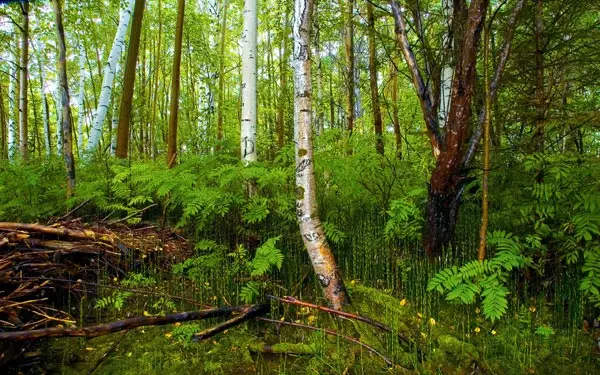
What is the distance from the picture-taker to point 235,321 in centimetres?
247

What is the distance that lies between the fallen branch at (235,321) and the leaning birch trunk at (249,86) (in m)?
2.46

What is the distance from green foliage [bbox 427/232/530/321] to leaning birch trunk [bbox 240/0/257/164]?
10.0ft

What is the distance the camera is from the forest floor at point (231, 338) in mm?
2305

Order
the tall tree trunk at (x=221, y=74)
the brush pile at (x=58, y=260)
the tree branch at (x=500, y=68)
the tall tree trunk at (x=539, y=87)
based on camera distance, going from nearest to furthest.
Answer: the brush pile at (x=58, y=260), the tree branch at (x=500, y=68), the tall tree trunk at (x=539, y=87), the tall tree trunk at (x=221, y=74)

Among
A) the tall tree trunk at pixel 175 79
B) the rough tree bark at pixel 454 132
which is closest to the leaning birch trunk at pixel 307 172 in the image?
the rough tree bark at pixel 454 132

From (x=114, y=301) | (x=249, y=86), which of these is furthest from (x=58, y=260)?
(x=249, y=86)

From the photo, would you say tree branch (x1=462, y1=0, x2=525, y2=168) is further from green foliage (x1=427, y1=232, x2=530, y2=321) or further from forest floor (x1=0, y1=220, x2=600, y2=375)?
forest floor (x1=0, y1=220, x2=600, y2=375)

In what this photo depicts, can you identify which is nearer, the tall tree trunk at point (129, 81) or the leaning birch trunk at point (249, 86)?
the leaning birch trunk at point (249, 86)

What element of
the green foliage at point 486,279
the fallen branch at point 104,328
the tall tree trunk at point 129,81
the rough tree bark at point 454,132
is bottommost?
the fallen branch at point 104,328

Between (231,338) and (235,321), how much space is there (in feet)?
0.93

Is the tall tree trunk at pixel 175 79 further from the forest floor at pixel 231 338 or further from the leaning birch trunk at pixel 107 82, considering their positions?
the forest floor at pixel 231 338

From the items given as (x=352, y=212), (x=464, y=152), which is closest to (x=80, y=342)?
(x=352, y=212)

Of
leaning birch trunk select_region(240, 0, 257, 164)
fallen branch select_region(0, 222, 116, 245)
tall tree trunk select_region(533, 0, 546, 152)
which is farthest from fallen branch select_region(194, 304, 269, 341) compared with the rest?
tall tree trunk select_region(533, 0, 546, 152)

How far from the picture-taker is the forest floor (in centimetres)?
230
